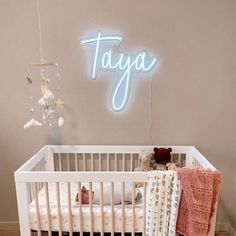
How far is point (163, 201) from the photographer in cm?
162

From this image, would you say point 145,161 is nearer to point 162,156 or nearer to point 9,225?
point 162,156

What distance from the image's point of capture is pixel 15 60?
88.5 inches

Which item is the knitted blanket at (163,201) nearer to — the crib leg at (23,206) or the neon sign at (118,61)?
the crib leg at (23,206)

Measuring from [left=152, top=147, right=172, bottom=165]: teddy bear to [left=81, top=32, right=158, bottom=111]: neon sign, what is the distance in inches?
22.2

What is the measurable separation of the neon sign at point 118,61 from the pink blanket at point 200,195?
3.19 feet

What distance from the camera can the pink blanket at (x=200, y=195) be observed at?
5.09 ft

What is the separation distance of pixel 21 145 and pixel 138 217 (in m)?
1.25

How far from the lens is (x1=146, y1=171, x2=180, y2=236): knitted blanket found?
161cm

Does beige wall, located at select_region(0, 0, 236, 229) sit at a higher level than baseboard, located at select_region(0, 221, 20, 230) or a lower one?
higher

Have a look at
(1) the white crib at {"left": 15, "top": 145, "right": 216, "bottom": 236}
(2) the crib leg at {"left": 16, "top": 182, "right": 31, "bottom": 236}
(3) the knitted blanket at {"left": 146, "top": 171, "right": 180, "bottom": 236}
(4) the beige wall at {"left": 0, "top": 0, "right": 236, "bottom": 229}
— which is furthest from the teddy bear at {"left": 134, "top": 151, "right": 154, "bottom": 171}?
(2) the crib leg at {"left": 16, "top": 182, "right": 31, "bottom": 236}

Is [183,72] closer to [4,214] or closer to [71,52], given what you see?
[71,52]

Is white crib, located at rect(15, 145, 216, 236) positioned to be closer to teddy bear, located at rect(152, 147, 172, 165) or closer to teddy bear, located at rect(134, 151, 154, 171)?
teddy bear, located at rect(152, 147, 172, 165)

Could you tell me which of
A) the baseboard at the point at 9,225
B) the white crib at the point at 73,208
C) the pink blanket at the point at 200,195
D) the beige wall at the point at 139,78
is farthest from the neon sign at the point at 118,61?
the baseboard at the point at 9,225

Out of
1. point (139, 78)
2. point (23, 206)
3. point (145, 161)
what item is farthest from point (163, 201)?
point (139, 78)
